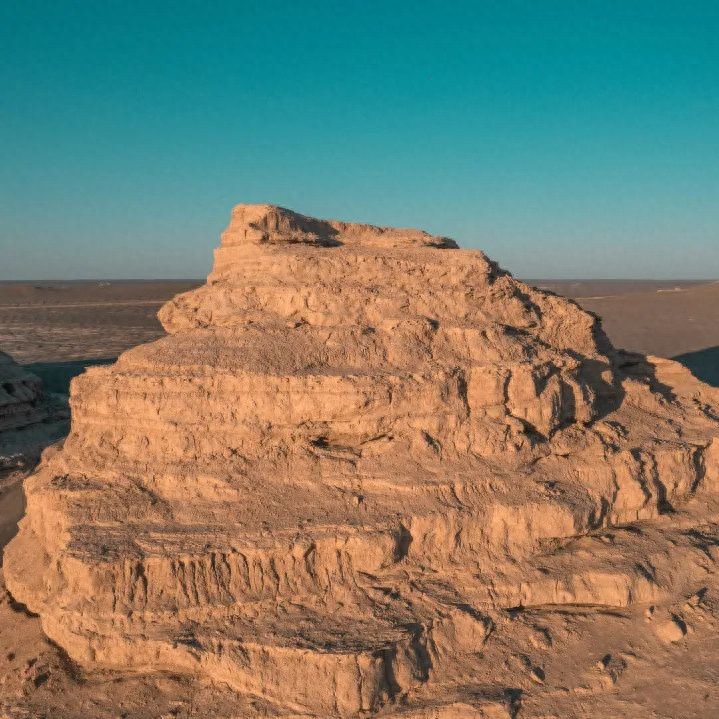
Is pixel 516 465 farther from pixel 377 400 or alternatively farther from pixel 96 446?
pixel 96 446

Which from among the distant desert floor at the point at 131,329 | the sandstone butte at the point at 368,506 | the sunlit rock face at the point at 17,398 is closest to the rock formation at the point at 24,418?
the sunlit rock face at the point at 17,398

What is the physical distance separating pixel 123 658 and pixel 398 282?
4.75m

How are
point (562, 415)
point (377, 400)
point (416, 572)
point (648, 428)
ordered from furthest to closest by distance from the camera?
1. point (648, 428)
2. point (562, 415)
3. point (377, 400)
4. point (416, 572)

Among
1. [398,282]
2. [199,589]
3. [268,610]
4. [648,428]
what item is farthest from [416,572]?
[648,428]

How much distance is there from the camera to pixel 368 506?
5.38 m

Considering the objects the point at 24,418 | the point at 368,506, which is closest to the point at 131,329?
the point at 24,418

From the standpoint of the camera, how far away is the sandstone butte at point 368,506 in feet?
15.8

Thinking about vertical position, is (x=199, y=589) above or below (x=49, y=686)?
above

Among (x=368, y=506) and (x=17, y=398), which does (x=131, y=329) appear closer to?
(x=17, y=398)

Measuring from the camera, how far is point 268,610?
4945 millimetres

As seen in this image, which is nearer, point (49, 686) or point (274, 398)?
point (49, 686)

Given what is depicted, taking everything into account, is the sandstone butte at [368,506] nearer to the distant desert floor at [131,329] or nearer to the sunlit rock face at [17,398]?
the sunlit rock face at [17,398]

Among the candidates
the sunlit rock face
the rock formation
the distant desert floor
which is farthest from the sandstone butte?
the distant desert floor

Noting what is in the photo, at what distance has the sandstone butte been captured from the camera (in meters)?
4.81
